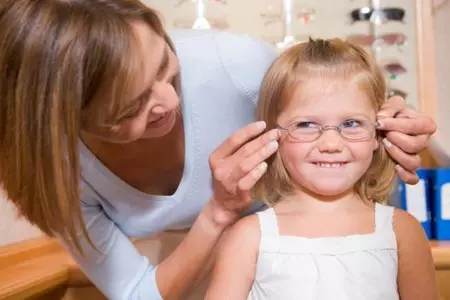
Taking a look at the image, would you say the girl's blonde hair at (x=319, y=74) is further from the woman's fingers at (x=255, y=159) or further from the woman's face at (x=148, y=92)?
the woman's face at (x=148, y=92)

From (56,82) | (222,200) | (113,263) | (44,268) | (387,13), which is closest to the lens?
(56,82)

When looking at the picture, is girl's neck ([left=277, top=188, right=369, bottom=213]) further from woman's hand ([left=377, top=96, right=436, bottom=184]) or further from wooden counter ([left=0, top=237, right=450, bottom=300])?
wooden counter ([left=0, top=237, right=450, bottom=300])

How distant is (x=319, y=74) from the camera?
2.99ft

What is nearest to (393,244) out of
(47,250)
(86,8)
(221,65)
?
(221,65)

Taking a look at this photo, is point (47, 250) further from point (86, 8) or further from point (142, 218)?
point (86, 8)

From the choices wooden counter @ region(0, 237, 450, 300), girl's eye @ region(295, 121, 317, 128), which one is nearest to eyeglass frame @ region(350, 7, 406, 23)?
wooden counter @ region(0, 237, 450, 300)

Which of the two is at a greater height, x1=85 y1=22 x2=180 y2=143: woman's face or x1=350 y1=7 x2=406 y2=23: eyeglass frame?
x1=85 y1=22 x2=180 y2=143: woman's face

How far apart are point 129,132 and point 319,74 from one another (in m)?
0.30

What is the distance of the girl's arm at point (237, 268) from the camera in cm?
89

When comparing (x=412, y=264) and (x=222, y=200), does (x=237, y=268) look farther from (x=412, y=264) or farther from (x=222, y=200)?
(x=412, y=264)

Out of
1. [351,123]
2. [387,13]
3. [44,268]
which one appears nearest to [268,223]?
[351,123]

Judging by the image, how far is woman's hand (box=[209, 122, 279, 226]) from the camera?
0.91 meters

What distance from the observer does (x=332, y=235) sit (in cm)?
89

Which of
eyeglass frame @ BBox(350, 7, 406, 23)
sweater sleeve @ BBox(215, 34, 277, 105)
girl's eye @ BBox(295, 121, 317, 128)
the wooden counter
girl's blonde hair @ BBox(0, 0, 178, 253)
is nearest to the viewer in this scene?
girl's blonde hair @ BBox(0, 0, 178, 253)
